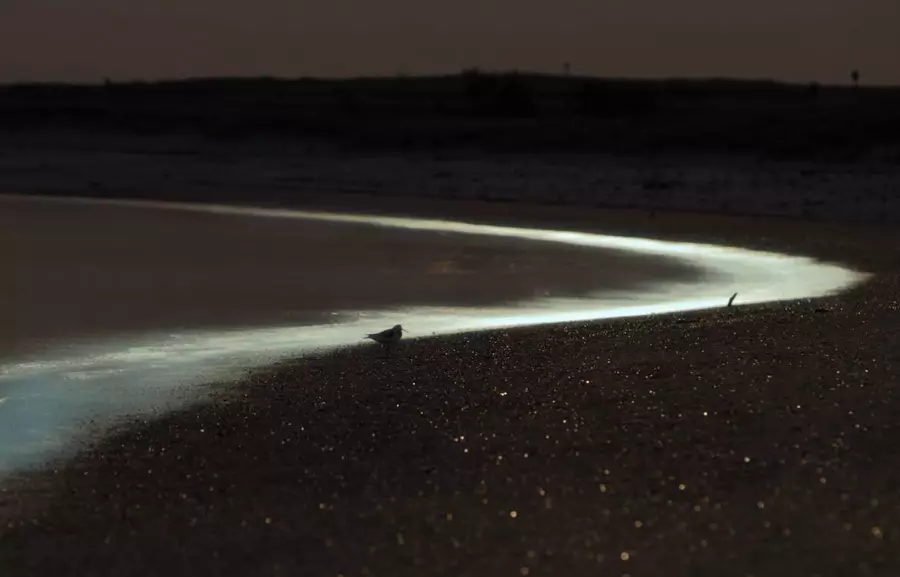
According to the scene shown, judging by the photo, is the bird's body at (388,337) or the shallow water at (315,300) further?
the bird's body at (388,337)

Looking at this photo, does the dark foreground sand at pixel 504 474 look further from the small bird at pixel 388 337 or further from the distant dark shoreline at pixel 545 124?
the distant dark shoreline at pixel 545 124

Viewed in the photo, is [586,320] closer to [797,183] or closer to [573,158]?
[797,183]

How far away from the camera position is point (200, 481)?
486 cm

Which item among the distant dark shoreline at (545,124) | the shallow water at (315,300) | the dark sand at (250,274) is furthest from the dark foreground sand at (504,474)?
the distant dark shoreline at (545,124)

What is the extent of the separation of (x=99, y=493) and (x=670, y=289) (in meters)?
6.92

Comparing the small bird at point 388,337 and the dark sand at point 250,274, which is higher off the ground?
the dark sand at point 250,274

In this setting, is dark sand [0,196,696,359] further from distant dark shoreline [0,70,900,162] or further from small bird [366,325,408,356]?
distant dark shoreline [0,70,900,162]

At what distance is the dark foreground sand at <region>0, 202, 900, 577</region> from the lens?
400cm

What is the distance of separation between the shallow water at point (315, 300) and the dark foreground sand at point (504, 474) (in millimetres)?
685

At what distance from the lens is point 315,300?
10.2 m

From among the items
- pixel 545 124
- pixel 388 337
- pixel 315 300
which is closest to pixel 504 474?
pixel 388 337

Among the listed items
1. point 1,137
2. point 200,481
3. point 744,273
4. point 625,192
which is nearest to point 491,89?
Result: point 1,137

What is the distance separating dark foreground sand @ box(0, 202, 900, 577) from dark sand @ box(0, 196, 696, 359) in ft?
8.44

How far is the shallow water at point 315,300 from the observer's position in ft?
21.9
